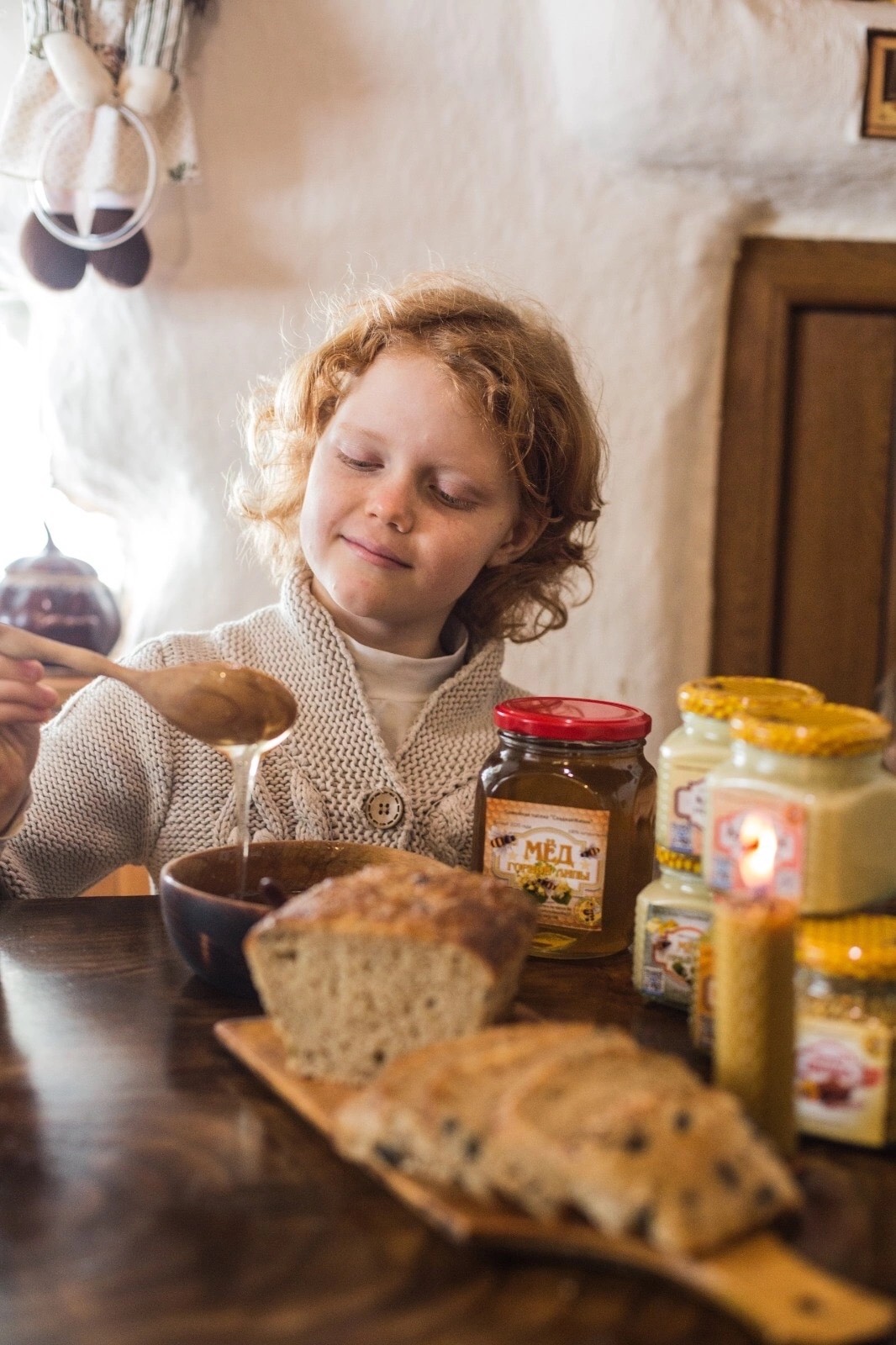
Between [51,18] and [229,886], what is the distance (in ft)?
5.50

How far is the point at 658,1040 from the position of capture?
0.81 meters

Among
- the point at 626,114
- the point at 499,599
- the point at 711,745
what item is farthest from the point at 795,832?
the point at 626,114

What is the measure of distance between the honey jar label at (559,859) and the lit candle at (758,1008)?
274 millimetres

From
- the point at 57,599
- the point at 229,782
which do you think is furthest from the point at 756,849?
the point at 57,599

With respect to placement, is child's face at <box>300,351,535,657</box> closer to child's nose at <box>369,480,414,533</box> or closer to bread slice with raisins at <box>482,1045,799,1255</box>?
child's nose at <box>369,480,414,533</box>

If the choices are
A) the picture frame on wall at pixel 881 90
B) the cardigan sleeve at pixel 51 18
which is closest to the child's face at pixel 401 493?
the cardigan sleeve at pixel 51 18

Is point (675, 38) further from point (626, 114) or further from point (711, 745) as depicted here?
point (711, 745)

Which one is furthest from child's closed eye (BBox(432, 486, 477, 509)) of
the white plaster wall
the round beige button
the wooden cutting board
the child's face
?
the white plaster wall

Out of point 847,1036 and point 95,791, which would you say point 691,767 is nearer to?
point 847,1036

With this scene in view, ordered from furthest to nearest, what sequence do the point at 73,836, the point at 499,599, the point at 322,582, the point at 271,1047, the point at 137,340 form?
the point at 137,340 → the point at 499,599 → the point at 322,582 → the point at 73,836 → the point at 271,1047

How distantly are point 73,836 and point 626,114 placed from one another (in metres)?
1.58

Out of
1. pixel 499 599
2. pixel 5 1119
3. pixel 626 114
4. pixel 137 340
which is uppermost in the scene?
pixel 626 114

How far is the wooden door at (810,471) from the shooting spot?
2352 mm

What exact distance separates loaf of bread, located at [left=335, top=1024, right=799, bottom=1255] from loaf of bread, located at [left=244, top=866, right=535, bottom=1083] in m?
0.07
